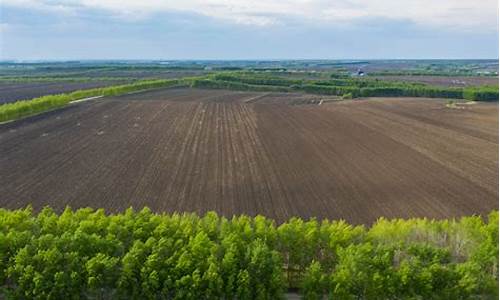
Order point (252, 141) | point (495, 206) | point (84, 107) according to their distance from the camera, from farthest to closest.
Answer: point (84, 107)
point (252, 141)
point (495, 206)

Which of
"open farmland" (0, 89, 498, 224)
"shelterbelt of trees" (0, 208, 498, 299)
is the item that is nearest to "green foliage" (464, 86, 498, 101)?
"open farmland" (0, 89, 498, 224)

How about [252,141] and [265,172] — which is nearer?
[265,172]

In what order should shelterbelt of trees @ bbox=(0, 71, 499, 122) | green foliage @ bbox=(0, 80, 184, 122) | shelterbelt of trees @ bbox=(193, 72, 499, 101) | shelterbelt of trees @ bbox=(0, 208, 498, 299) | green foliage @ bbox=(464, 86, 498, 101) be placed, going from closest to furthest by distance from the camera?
shelterbelt of trees @ bbox=(0, 208, 498, 299), green foliage @ bbox=(0, 80, 184, 122), shelterbelt of trees @ bbox=(0, 71, 499, 122), green foliage @ bbox=(464, 86, 498, 101), shelterbelt of trees @ bbox=(193, 72, 499, 101)

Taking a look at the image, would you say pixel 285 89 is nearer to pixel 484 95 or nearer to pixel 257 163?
pixel 484 95

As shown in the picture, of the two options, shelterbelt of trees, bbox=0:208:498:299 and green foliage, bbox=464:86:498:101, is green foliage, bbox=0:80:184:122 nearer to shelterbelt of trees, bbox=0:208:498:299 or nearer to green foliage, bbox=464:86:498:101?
shelterbelt of trees, bbox=0:208:498:299

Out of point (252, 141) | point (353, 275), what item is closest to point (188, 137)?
point (252, 141)

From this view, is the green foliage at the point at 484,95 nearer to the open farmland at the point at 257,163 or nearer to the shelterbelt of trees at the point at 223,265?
the open farmland at the point at 257,163

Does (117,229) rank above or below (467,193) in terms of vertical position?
above

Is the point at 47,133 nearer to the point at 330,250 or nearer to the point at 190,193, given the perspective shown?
the point at 190,193
